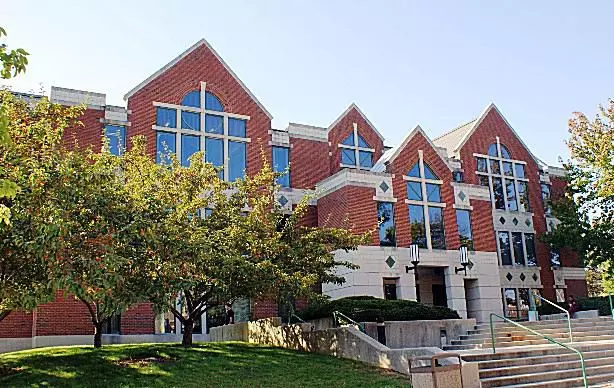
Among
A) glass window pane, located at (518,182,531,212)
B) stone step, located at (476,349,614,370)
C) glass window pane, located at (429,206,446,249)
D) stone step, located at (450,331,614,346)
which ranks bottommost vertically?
stone step, located at (476,349,614,370)

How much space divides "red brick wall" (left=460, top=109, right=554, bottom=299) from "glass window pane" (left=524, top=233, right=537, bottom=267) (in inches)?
11.6

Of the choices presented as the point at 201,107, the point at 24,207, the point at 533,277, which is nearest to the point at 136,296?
the point at 24,207

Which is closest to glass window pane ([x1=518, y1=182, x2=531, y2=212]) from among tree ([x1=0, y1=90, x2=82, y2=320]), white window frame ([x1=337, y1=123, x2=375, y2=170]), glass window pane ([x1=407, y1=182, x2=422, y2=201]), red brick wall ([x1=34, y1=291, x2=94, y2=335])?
glass window pane ([x1=407, y1=182, x2=422, y2=201])

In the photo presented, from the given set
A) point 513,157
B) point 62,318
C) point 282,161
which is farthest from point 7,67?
point 513,157

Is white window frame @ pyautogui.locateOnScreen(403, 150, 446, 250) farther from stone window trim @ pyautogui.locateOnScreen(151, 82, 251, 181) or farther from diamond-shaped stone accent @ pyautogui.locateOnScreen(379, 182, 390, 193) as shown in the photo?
stone window trim @ pyautogui.locateOnScreen(151, 82, 251, 181)

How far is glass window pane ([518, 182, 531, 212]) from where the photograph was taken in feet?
123

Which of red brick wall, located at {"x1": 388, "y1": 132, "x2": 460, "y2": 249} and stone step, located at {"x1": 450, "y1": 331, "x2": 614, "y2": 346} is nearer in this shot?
stone step, located at {"x1": 450, "y1": 331, "x2": 614, "y2": 346}

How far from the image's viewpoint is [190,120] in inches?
1144

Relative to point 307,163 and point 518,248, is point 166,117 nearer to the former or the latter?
point 307,163

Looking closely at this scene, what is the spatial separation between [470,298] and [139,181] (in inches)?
802

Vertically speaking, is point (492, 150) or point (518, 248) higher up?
point (492, 150)

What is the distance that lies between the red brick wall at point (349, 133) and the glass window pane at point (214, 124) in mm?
6315

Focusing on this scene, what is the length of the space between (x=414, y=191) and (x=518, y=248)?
9979 millimetres

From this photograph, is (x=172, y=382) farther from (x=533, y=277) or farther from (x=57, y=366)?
(x=533, y=277)
